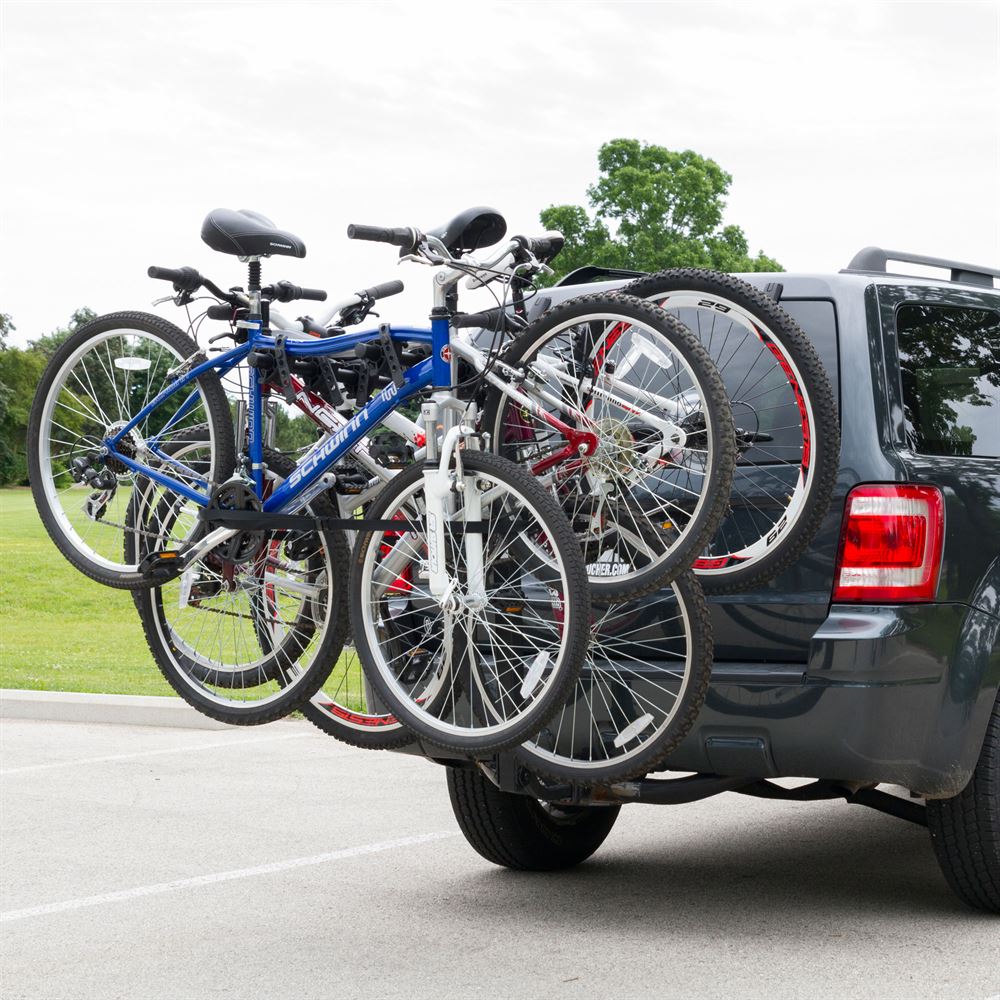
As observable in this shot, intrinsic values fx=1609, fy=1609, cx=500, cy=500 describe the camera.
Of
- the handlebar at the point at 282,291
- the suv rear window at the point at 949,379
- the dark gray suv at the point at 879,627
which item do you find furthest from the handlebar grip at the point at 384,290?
the suv rear window at the point at 949,379

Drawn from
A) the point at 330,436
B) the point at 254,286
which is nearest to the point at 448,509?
the point at 330,436

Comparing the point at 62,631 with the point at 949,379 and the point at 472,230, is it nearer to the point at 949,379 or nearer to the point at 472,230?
the point at 472,230

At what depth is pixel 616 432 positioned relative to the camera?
14.8 ft

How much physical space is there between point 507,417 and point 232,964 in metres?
1.91

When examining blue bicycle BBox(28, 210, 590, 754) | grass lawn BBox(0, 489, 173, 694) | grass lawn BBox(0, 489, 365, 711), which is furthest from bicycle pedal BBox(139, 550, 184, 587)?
grass lawn BBox(0, 489, 173, 694)

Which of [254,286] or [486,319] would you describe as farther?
[254,286]

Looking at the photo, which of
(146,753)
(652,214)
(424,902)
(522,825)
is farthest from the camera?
(652,214)

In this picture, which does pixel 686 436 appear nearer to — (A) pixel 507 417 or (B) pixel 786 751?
(A) pixel 507 417

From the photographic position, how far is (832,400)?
14.8 feet

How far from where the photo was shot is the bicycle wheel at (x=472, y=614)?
14.4 feet

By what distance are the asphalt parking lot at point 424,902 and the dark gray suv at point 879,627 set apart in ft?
1.59

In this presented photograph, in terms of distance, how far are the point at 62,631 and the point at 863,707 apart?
13.1 metres

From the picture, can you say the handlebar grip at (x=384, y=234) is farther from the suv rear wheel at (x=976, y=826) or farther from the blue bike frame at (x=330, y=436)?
the suv rear wheel at (x=976, y=826)

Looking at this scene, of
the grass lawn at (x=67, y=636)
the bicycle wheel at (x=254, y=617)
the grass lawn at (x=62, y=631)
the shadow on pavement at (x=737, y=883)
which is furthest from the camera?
the grass lawn at (x=62, y=631)
